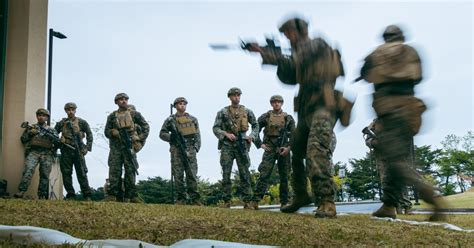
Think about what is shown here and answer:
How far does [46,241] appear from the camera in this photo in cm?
438

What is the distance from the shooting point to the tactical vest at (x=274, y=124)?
10.6m

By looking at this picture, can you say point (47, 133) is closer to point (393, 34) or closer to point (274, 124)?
point (274, 124)

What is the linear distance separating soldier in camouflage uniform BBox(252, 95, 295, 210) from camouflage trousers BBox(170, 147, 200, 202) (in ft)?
4.21

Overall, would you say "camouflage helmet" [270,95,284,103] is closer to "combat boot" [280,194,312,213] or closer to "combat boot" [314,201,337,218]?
"combat boot" [280,194,312,213]

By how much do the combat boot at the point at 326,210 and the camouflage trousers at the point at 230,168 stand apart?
3457mm

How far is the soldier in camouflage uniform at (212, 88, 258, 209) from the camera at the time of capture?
416 inches

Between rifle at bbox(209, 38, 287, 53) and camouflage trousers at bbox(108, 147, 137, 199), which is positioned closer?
rifle at bbox(209, 38, 287, 53)

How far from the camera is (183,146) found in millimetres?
10938

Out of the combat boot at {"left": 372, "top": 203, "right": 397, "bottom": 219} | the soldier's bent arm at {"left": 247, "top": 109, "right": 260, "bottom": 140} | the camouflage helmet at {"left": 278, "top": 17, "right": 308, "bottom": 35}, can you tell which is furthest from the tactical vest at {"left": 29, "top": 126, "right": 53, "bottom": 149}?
the combat boot at {"left": 372, "top": 203, "right": 397, "bottom": 219}

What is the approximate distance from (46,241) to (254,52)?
336 centimetres

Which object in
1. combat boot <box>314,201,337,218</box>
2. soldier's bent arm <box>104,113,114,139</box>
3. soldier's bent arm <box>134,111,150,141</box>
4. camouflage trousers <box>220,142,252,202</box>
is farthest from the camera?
soldier's bent arm <box>134,111,150,141</box>

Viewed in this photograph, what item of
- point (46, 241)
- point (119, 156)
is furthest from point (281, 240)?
point (119, 156)

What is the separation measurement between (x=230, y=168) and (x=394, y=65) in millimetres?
5148

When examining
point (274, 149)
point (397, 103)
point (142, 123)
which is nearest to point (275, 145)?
point (274, 149)
